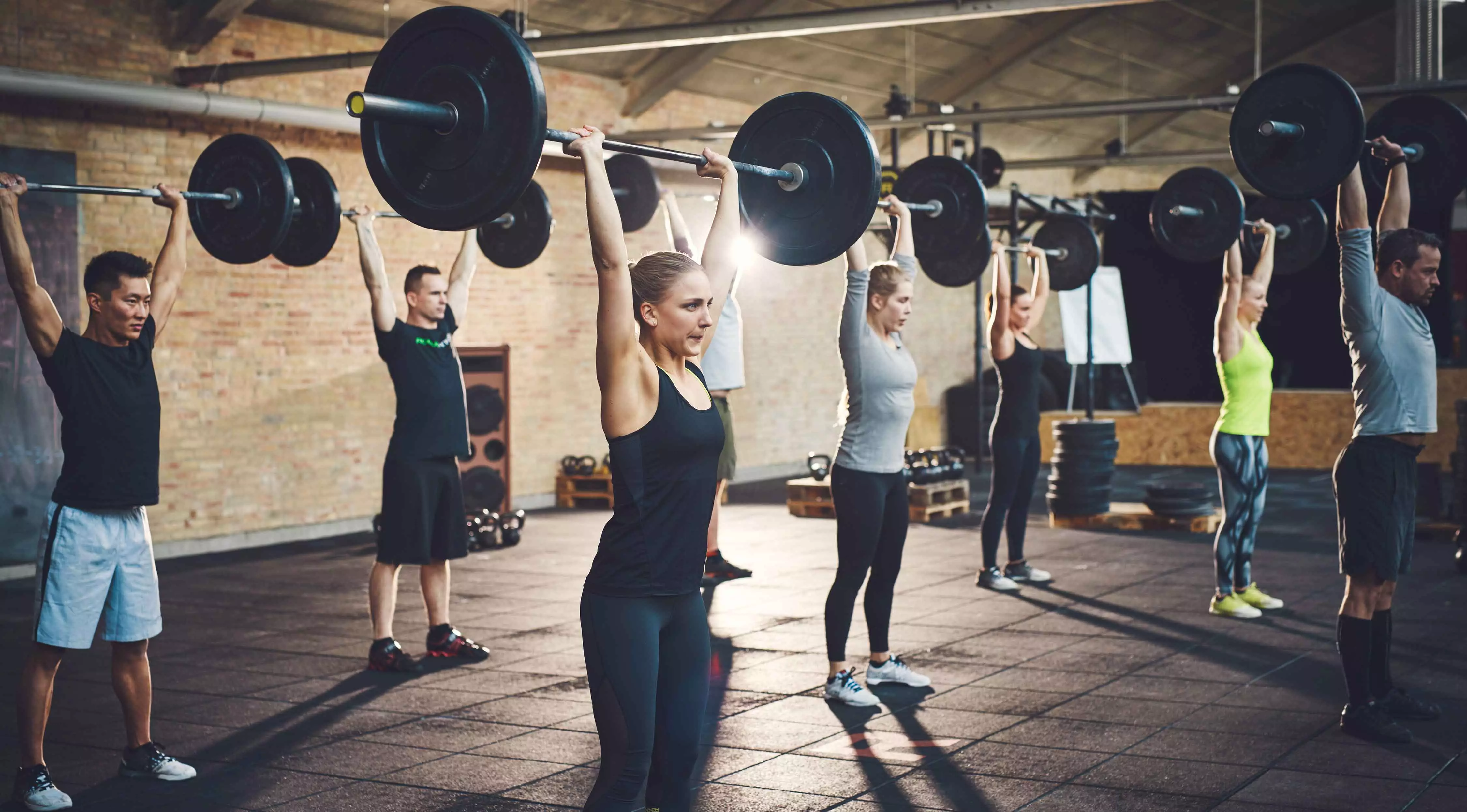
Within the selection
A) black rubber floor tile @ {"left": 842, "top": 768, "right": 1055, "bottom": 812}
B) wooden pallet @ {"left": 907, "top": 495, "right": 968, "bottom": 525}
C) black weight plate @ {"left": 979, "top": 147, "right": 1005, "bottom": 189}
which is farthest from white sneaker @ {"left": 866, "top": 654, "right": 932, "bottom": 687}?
black weight plate @ {"left": 979, "top": 147, "right": 1005, "bottom": 189}

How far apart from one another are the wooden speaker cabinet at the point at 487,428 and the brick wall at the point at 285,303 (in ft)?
0.61

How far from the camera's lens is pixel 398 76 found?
245cm

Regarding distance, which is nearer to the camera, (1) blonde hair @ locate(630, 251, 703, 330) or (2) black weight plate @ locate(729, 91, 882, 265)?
(1) blonde hair @ locate(630, 251, 703, 330)

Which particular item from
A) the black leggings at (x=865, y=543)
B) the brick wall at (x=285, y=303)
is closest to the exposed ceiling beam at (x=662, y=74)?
the brick wall at (x=285, y=303)

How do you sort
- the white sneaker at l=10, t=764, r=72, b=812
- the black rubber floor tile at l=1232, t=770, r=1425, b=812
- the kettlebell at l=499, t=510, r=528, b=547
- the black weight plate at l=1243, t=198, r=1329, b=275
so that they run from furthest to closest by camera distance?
the kettlebell at l=499, t=510, r=528, b=547
the black weight plate at l=1243, t=198, r=1329, b=275
the white sneaker at l=10, t=764, r=72, b=812
the black rubber floor tile at l=1232, t=770, r=1425, b=812

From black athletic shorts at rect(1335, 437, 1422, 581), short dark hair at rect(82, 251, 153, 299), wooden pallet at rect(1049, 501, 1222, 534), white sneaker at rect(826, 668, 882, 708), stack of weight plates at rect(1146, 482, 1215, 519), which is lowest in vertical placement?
white sneaker at rect(826, 668, 882, 708)

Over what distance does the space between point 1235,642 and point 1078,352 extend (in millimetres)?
7668

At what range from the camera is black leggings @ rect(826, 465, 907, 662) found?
12.6 ft

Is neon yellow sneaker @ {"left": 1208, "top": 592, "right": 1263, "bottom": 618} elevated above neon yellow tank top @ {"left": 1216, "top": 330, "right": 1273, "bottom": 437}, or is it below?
below

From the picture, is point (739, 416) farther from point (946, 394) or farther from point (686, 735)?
point (686, 735)

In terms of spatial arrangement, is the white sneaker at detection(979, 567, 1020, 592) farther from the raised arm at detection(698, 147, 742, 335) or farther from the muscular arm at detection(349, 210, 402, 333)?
the raised arm at detection(698, 147, 742, 335)

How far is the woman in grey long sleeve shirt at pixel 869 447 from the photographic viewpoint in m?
3.85

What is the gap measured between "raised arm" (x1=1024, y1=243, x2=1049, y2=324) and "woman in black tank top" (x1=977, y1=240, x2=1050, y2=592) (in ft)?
0.05

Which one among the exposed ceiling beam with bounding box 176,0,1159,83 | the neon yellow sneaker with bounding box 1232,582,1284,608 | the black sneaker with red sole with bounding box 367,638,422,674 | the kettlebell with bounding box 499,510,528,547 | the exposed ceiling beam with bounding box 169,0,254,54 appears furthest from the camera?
the kettlebell with bounding box 499,510,528,547
